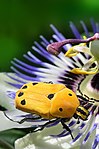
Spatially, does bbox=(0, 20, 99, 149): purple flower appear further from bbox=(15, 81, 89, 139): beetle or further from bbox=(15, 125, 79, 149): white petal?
bbox=(15, 81, 89, 139): beetle

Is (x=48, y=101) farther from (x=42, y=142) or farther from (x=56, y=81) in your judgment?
(x=56, y=81)

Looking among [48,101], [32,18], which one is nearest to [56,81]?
[32,18]

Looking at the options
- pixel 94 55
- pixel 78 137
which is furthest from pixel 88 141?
pixel 94 55

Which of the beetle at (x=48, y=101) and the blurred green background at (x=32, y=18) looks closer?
the beetle at (x=48, y=101)

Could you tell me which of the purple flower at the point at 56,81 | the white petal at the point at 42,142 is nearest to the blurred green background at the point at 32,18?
the purple flower at the point at 56,81

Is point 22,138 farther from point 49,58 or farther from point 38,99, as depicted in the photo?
point 49,58

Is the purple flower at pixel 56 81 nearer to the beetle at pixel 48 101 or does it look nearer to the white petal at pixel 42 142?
the white petal at pixel 42 142

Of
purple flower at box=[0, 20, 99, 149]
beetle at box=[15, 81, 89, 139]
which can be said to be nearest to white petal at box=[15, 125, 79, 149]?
purple flower at box=[0, 20, 99, 149]
